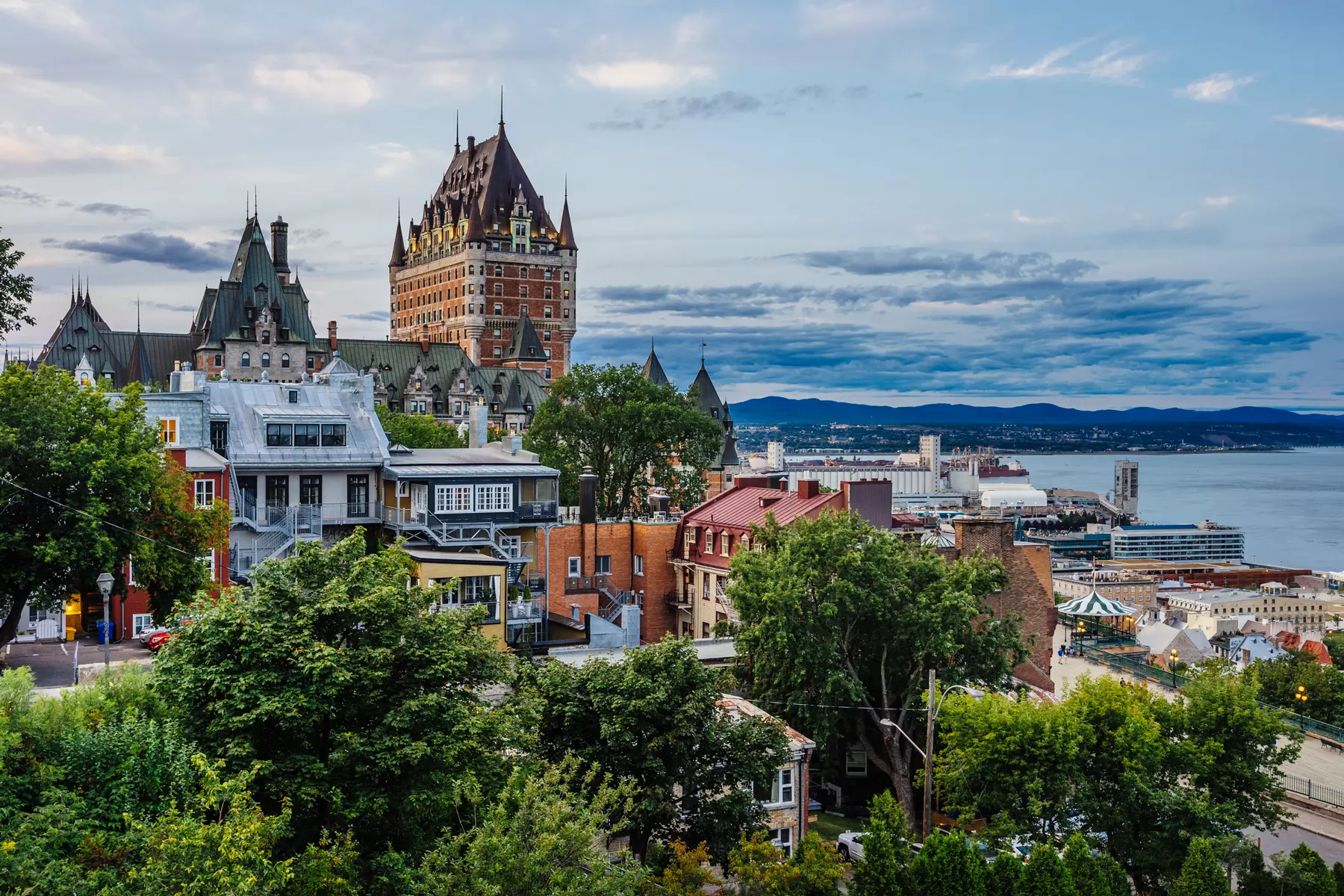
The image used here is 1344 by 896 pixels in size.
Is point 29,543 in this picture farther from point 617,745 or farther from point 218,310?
point 218,310

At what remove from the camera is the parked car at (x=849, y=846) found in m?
32.7

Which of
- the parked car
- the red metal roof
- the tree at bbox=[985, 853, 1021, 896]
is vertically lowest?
the parked car

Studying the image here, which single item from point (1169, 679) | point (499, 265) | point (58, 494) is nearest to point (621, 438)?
point (1169, 679)

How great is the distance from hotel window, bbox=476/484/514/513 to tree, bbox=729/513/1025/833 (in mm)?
12696

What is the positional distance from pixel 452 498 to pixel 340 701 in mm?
25159

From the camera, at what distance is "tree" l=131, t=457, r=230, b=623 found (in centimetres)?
3466

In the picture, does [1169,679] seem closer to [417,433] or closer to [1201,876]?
[1201,876]

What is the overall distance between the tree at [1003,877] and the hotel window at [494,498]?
26.0 meters

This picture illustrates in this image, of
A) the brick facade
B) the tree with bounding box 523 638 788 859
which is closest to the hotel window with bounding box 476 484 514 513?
the brick facade

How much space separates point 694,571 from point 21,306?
27187 mm

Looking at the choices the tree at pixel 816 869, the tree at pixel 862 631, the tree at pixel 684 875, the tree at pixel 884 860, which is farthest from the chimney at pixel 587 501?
the tree at pixel 684 875

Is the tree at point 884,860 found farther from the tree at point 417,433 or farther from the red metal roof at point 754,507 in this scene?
the tree at point 417,433

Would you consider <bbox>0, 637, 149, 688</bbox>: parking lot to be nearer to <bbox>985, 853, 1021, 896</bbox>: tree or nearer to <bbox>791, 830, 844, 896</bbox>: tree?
<bbox>791, 830, 844, 896</bbox>: tree

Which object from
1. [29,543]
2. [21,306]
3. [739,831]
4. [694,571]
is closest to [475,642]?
[739,831]
